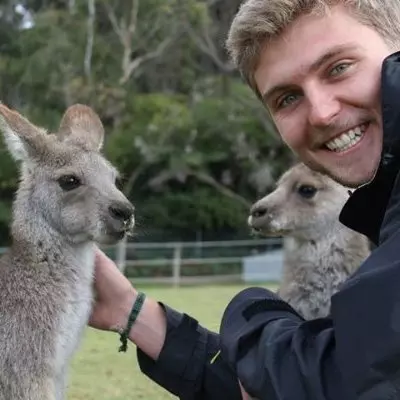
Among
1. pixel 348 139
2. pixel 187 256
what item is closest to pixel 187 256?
pixel 187 256

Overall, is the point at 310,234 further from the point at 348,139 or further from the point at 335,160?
the point at 348,139

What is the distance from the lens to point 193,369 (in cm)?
267

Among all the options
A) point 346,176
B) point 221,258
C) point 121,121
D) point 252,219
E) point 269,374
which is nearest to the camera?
point 269,374

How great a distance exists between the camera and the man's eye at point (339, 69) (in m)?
1.82

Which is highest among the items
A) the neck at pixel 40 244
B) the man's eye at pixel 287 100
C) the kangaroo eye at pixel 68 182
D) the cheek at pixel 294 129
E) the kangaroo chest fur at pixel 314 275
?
the man's eye at pixel 287 100

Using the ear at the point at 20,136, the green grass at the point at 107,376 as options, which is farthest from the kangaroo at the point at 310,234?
the ear at the point at 20,136

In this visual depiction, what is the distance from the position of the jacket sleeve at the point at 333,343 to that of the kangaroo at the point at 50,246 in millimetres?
809

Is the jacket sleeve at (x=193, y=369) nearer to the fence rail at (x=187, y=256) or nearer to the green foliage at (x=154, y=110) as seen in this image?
the fence rail at (x=187, y=256)

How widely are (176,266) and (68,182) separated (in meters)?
13.4

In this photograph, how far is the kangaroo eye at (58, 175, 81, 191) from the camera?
117 inches

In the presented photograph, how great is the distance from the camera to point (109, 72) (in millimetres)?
21734

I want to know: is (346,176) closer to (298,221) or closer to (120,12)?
(298,221)

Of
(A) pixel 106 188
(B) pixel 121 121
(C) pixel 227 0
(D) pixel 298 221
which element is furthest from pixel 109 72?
(A) pixel 106 188

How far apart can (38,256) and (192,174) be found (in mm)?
19208
